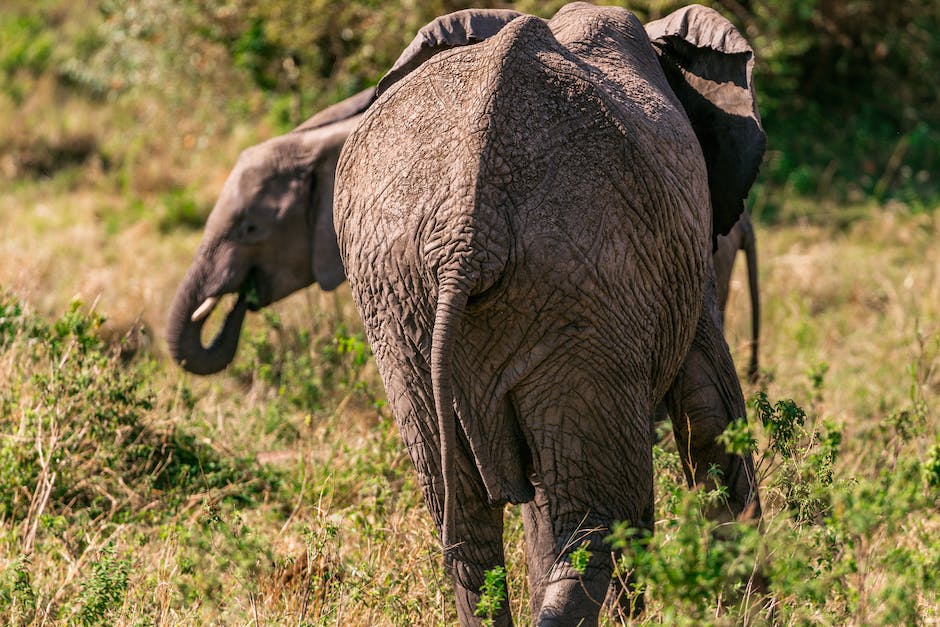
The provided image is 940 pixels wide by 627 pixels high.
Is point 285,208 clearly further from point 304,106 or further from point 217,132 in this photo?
point 217,132

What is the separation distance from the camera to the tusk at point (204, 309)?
6.17m

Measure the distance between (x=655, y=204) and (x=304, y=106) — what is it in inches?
328

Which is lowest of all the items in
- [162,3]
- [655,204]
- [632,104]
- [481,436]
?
[162,3]

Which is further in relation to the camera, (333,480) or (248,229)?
(248,229)

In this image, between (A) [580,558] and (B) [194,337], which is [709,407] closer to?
(A) [580,558]

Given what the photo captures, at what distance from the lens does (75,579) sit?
399 centimetres

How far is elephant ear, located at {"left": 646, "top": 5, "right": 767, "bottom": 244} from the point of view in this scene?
375 centimetres

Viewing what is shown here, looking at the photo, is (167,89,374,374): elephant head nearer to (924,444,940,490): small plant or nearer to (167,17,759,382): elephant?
(167,17,759,382): elephant

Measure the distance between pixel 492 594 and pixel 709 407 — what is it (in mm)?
1041

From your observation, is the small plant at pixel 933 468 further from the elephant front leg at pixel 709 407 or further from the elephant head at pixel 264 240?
the elephant head at pixel 264 240

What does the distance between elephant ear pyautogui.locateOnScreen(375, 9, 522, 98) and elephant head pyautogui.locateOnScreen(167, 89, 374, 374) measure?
267 centimetres

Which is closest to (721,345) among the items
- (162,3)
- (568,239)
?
(568,239)

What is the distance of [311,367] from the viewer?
6.17m

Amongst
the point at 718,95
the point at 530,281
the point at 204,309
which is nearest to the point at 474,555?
the point at 530,281
